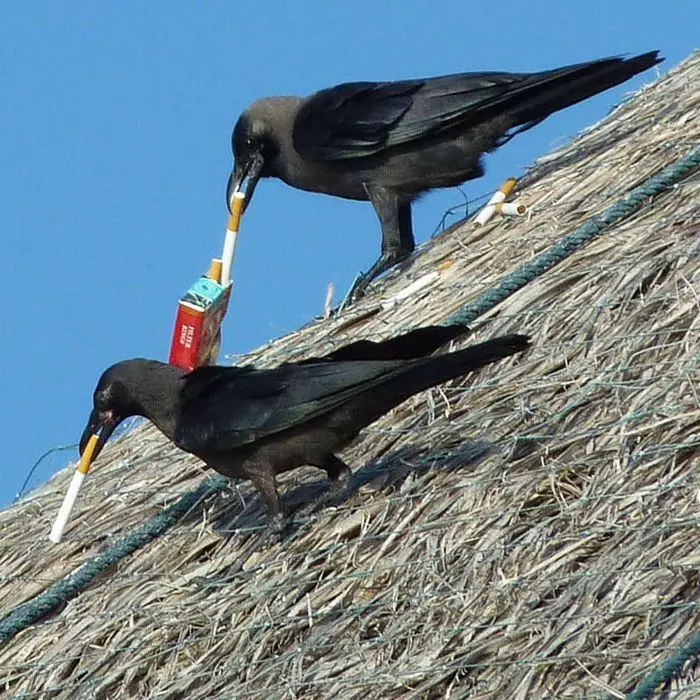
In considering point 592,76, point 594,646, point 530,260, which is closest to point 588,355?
point 530,260

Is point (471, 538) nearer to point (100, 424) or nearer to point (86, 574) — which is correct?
point (86, 574)

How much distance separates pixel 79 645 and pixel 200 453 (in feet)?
2.23

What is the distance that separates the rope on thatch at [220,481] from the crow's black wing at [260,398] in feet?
1.06

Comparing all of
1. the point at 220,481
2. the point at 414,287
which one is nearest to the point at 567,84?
the point at 414,287

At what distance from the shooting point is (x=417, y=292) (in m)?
6.52

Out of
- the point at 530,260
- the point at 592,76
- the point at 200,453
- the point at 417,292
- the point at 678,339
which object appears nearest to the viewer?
the point at 678,339

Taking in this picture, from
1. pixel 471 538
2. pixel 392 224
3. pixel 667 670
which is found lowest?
pixel 667 670

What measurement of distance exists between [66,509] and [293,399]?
1.05m

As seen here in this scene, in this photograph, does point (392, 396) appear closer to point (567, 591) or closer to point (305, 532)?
point (305, 532)

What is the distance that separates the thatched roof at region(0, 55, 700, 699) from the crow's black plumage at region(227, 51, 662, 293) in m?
0.92

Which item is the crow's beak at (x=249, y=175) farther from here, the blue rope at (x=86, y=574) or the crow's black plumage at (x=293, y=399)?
the blue rope at (x=86, y=574)

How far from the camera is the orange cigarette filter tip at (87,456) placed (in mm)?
5867

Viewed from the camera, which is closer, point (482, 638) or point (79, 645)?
point (482, 638)

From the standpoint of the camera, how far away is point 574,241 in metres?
5.79
